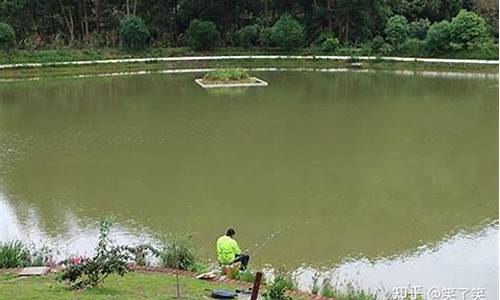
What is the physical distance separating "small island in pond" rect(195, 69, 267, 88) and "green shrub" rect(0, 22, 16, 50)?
11513mm

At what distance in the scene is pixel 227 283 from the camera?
6.84 metres

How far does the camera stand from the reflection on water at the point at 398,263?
743 centimetres

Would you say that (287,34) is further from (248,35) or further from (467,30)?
(467,30)

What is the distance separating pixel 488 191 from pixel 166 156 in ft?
21.3

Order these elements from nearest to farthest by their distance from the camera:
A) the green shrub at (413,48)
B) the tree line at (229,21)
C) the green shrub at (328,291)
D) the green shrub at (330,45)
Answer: the green shrub at (328,291) → the green shrub at (413,48) → the green shrub at (330,45) → the tree line at (229,21)

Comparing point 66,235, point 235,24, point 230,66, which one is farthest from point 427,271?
point 235,24

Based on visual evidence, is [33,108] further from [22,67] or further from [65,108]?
[22,67]

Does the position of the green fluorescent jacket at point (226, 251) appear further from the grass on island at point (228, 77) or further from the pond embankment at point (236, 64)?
the pond embankment at point (236, 64)

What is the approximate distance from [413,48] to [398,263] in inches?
1060

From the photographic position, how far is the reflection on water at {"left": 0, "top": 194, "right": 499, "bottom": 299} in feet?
Answer: 24.4

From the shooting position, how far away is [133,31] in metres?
35.2

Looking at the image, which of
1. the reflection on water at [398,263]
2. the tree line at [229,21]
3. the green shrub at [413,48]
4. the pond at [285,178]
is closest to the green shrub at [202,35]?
the tree line at [229,21]

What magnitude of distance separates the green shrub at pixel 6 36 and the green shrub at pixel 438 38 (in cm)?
1996

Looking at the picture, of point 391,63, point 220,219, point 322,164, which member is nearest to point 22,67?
point 391,63
